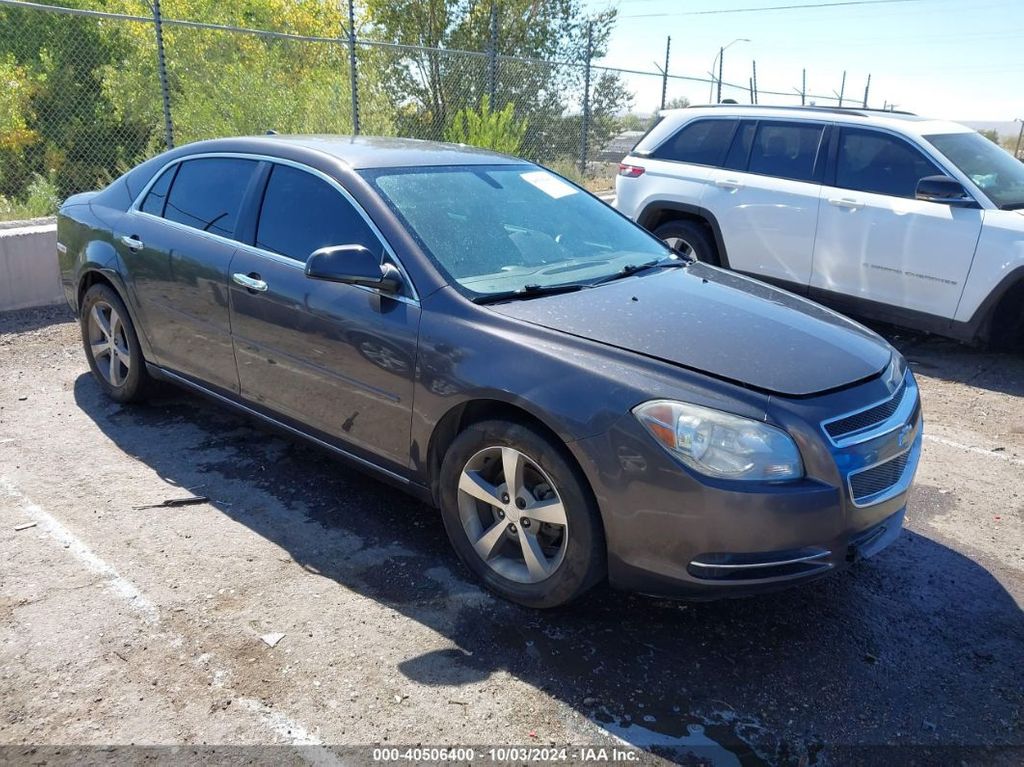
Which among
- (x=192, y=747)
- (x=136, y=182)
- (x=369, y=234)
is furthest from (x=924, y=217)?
(x=192, y=747)

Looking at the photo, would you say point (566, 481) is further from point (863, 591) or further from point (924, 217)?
point (924, 217)

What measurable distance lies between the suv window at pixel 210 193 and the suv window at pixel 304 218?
10.0 inches

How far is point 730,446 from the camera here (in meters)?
2.75

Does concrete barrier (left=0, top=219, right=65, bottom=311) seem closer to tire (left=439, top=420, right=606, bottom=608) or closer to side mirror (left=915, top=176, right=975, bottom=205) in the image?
tire (left=439, top=420, right=606, bottom=608)

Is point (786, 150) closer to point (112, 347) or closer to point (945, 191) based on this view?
point (945, 191)

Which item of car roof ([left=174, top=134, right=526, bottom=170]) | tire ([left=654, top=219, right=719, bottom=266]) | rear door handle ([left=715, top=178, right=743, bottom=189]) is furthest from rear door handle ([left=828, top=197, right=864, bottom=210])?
car roof ([left=174, top=134, right=526, bottom=170])

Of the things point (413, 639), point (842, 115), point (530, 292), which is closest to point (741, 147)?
point (842, 115)

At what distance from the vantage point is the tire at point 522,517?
2.97m

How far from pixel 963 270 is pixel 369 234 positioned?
4.75 m

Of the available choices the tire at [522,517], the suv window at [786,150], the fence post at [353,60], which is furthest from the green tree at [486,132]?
the tire at [522,517]

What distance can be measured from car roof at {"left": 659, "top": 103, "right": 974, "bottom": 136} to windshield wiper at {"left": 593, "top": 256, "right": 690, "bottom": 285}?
140 inches

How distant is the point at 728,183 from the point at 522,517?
522cm

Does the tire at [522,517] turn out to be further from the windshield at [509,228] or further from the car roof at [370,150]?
the car roof at [370,150]

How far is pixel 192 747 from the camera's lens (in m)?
2.55
